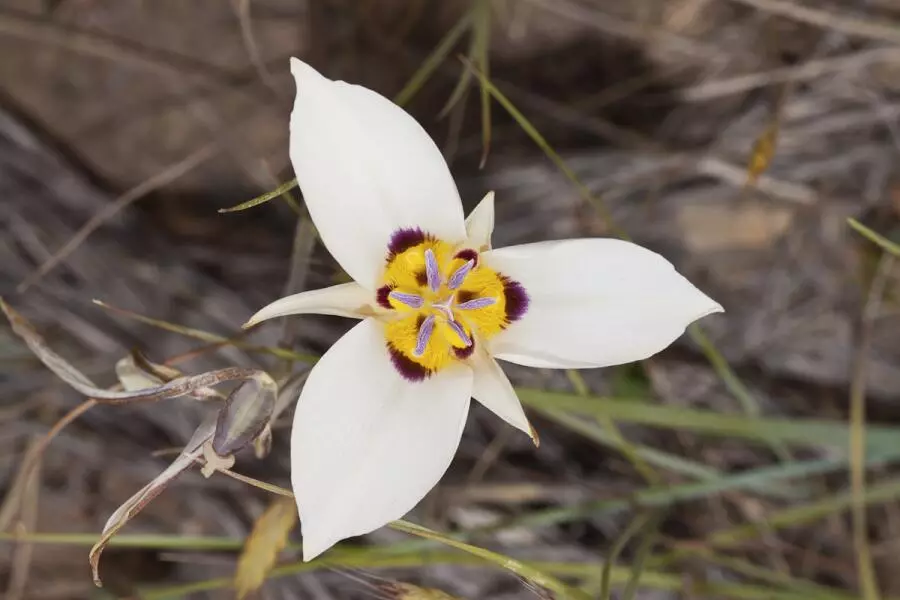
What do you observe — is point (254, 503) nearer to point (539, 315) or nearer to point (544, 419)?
point (544, 419)

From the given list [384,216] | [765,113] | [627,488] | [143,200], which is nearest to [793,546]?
[627,488]

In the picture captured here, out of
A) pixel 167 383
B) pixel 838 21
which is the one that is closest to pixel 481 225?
pixel 167 383

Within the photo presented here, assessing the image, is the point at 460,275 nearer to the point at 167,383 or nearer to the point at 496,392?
the point at 496,392

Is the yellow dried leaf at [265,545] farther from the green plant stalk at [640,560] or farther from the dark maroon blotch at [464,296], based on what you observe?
the green plant stalk at [640,560]


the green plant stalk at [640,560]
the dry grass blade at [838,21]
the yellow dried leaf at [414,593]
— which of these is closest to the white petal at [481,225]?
the yellow dried leaf at [414,593]

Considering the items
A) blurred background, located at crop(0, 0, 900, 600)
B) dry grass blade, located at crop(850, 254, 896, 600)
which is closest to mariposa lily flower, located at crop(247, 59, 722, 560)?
blurred background, located at crop(0, 0, 900, 600)

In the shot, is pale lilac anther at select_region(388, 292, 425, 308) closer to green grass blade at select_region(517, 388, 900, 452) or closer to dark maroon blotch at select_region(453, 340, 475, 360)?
dark maroon blotch at select_region(453, 340, 475, 360)
